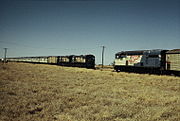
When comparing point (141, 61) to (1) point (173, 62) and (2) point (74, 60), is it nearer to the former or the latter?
(1) point (173, 62)

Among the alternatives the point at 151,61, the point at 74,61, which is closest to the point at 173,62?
the point at 151,61

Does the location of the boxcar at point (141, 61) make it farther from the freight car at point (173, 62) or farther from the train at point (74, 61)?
the train at point (74, 61)

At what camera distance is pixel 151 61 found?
26.9 meters

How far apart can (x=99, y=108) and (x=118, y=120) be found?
54.2 inches

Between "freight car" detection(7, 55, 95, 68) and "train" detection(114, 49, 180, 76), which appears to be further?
"freight car" detection(7, 55, 95, 68)

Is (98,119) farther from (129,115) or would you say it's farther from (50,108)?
(50,108)

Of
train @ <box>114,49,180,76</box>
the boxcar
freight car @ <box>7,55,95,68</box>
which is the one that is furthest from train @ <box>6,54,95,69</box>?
train @ <box>114,49,180,76</box>

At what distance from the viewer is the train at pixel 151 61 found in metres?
24.4

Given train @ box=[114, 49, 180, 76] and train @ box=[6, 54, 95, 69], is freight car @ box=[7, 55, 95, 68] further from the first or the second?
train @ box=[114, 49, 180, 76]

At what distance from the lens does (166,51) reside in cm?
2598

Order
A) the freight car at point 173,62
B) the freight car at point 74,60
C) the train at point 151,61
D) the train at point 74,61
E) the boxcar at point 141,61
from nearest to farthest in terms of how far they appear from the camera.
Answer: the freight car at point 173,62 → the train at point 151,61 → the boxcar at point 141,61 → the freight car at point 74,60 → the train at point 74,61

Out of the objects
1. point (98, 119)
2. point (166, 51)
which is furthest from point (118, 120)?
point (166, 51)

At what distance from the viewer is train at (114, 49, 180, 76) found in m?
24.4

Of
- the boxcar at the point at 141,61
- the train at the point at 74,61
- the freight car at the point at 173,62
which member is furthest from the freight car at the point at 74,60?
the freight car at the point at 173,62
